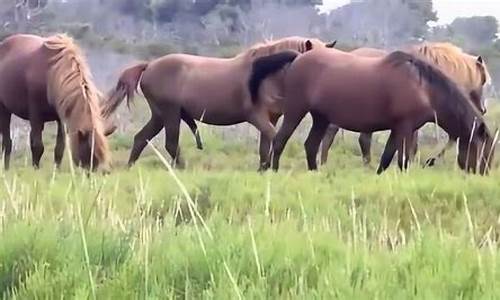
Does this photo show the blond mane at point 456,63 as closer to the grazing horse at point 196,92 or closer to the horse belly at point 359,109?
the grazing horse at point 196,92

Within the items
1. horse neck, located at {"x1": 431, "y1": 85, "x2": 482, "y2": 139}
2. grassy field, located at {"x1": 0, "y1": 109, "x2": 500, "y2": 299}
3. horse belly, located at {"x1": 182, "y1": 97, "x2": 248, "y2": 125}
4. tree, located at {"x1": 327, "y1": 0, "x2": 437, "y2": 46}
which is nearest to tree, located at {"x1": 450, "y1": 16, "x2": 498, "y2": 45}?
tree, located at {"x1": 327, "y1": 0, "x2": 437, "y2": 46}

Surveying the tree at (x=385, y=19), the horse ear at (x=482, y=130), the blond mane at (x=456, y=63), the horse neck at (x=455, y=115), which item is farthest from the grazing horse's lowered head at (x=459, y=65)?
the tree at (x=385, y=19)

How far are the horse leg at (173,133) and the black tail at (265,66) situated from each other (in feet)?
3.67

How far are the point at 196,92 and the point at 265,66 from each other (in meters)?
1.09

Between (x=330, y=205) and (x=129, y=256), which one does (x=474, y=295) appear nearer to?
(x=129, y=256)

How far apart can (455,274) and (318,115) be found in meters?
7.71

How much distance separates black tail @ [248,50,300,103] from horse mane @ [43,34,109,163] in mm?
2400

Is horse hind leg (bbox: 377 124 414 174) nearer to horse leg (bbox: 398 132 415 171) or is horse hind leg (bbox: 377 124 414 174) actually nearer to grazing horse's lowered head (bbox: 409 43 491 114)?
horse leg (bbox: 398 132 415 171)

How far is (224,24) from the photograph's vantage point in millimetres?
42375

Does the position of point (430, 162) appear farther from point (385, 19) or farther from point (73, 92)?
point (385, 19)

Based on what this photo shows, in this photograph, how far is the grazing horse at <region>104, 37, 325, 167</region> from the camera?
12.6 m

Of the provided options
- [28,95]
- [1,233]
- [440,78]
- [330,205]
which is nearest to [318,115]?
[440,78]

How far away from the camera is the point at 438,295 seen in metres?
3.79

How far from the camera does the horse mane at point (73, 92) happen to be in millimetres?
9898
